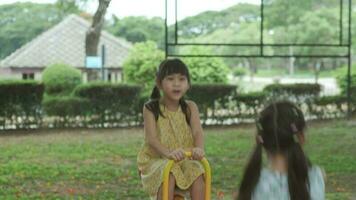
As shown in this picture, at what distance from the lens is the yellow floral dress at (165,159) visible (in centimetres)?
407

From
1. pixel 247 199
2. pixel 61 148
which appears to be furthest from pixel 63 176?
pixel 247 199

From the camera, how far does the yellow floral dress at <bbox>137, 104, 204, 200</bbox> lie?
13.4 ft

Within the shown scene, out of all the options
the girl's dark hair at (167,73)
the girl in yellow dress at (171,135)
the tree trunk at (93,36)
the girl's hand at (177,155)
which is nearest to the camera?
the girl's hand at (177,155)

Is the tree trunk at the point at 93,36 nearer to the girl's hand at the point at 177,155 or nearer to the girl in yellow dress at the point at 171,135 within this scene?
the girl in yellow dress at the point at 171,135

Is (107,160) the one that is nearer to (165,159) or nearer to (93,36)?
(165,159)

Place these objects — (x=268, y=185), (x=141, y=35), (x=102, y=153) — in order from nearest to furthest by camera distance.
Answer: (x=268, y=185) → (x=102, y=153) → (x=141, y=35)

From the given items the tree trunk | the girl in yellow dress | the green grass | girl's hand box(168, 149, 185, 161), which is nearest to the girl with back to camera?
girl's hand box(168, 149, 185, 161)

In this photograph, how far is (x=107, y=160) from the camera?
33.3 feet

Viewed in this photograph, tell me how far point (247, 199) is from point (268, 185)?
0.10 metres

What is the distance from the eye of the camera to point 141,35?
4041cm

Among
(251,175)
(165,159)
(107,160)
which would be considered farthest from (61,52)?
(251,175)

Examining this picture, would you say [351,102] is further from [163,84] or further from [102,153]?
[163,84]

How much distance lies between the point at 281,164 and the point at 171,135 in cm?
164

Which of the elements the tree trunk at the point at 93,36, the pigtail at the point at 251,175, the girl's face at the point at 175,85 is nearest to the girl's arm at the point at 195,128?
the girl's face at the point at 175,85
